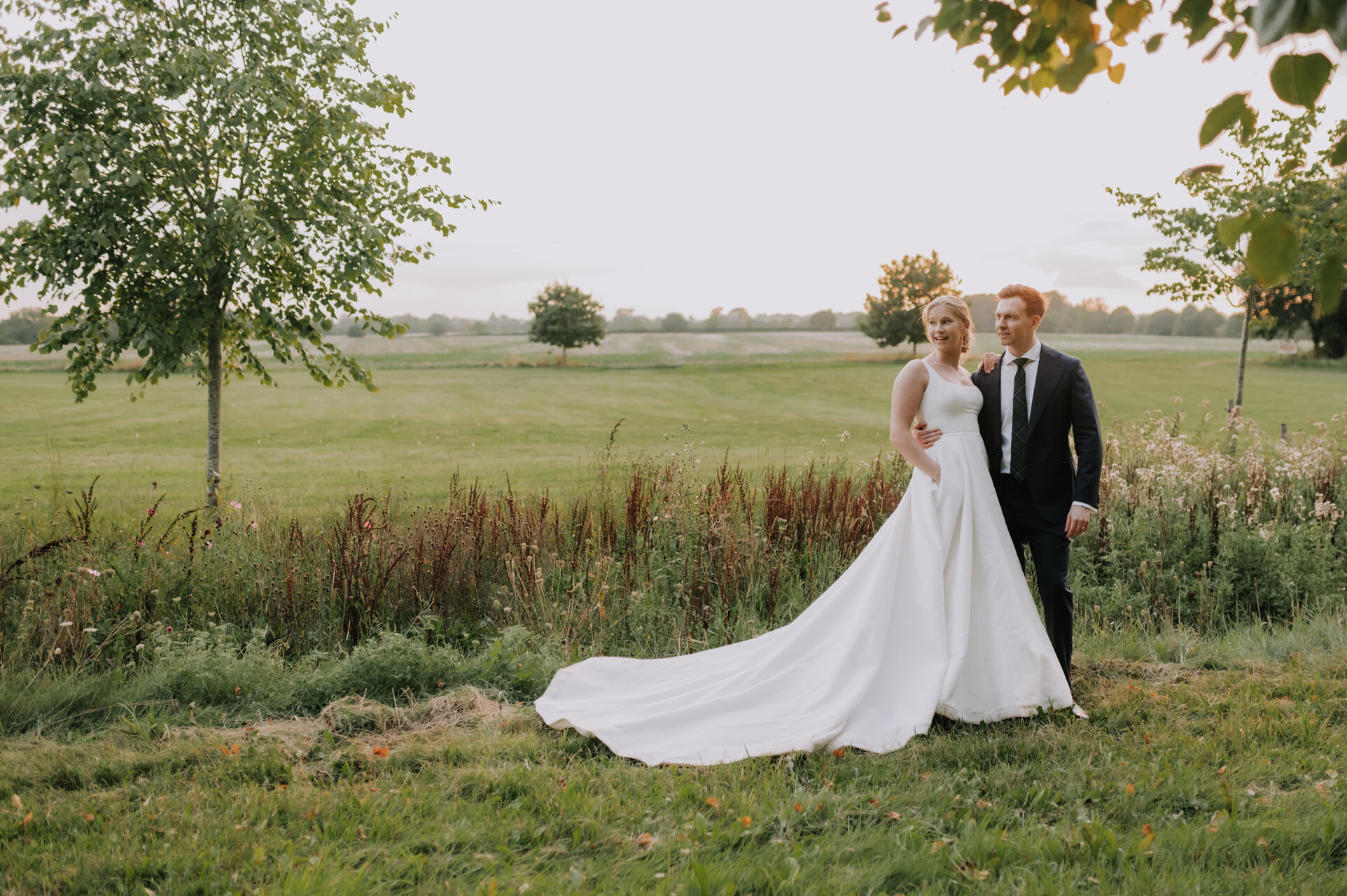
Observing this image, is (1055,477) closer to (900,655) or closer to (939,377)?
(939,377)

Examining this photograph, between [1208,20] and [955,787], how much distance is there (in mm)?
3230

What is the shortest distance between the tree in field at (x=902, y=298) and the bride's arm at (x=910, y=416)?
4795 cm

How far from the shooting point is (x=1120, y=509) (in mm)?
8812

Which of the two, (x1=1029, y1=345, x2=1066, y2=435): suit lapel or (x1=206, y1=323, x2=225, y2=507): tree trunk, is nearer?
(x1=1029, y1=345, x2=1066, y2=435): suit lapel

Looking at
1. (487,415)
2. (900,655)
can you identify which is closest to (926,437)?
(900,655)

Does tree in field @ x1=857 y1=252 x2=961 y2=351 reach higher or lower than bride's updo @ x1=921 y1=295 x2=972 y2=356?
higher

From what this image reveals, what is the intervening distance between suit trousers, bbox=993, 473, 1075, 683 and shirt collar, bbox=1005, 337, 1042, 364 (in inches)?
28.7

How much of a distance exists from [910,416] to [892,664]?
1.49 m

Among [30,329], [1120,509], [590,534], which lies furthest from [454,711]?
[30,329]

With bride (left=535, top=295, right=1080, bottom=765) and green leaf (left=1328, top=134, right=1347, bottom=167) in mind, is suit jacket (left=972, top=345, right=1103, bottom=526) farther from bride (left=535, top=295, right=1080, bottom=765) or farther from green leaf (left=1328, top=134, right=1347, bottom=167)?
green leaf (left=1328, top=134, right=1347, bottom=167)

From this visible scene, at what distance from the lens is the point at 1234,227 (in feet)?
6.37

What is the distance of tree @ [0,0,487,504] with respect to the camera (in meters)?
7.62

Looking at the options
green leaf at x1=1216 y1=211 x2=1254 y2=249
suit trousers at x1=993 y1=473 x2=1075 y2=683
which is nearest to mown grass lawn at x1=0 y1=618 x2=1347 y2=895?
suit trousers at x1=993 y1=473 x2=1075 y2=683

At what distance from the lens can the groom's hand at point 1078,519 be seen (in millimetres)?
4855
